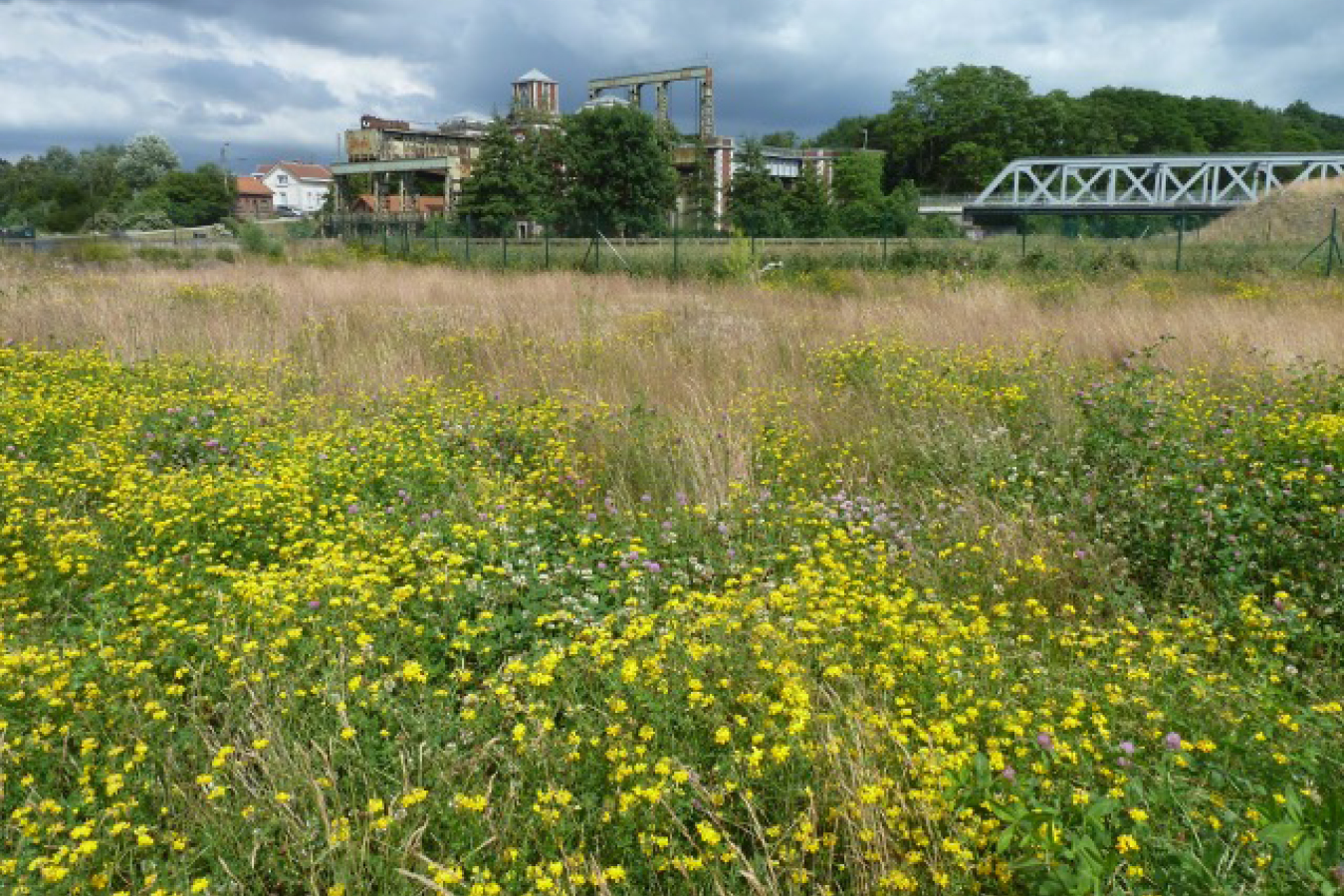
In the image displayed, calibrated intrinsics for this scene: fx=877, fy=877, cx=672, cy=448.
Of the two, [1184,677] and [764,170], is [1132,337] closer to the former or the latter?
[1184,677]

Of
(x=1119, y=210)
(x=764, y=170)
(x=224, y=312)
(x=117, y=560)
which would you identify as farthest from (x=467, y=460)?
(x=1119, y=210)

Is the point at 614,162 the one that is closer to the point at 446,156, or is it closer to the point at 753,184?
the point at 753,184

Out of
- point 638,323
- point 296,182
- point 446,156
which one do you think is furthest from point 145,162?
point 638,323

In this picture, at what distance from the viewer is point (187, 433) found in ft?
20.3

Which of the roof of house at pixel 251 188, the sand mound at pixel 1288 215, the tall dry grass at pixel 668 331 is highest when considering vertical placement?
the roof of house at pixel 251 188

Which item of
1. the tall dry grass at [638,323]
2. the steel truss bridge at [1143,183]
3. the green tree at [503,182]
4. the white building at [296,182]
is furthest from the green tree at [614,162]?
the white building at [296,182]

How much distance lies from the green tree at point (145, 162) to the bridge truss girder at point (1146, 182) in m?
77.0

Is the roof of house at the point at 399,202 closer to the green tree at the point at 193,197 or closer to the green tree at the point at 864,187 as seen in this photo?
the green tree at the point at 193,197

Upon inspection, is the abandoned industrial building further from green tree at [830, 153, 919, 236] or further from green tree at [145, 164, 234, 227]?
green tree at [145, 164, 234, 227]

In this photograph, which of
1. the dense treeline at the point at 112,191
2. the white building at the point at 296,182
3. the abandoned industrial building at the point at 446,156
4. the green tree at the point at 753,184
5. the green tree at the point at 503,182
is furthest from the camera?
the white building at the point at 296,182

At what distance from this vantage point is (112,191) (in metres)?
80.4

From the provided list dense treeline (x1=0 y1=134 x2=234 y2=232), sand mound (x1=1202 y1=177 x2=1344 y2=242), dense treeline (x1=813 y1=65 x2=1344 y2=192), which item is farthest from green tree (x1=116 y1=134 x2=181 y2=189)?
sand mound (x1=1202 y1=177 x2=1344 y2=242)

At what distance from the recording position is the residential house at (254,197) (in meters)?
91.2

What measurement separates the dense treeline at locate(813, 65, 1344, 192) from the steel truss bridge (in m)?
17.0
